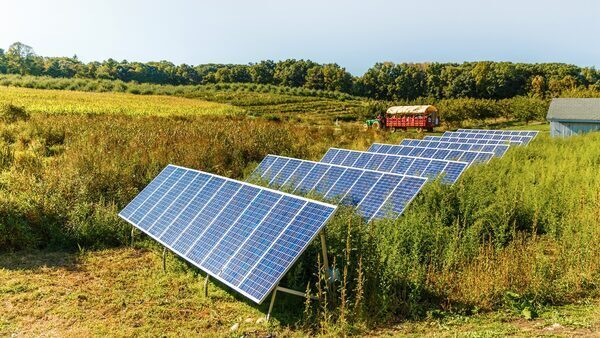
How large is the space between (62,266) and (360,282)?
6.06 m

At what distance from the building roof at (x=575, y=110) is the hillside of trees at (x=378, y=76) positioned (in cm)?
5082

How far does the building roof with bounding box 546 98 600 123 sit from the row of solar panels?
32801 mm

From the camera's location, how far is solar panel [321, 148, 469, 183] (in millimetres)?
11102

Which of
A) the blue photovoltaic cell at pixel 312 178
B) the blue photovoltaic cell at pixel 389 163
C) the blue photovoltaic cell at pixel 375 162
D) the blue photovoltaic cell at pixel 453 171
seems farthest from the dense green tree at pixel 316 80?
the blue photovoltaic cell at pixel 453 171

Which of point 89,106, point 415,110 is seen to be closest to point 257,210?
point 89,106

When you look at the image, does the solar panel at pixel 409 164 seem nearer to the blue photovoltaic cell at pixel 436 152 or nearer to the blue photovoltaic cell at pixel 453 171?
the blue photovoltaic cell at pixel 453 171

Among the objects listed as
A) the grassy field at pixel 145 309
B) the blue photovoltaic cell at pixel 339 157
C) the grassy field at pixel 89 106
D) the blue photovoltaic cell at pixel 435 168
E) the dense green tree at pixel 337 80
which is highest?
the dense green tree at pixel 337 80

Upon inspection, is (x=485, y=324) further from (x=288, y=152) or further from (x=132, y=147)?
(x=288, y=152)

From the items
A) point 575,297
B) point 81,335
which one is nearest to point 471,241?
point 575,297

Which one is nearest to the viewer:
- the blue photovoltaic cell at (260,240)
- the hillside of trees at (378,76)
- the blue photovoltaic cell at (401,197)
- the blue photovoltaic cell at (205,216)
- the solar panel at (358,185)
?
the blue photovoltaic cell at (260,240)

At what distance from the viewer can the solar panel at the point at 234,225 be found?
5.78 metres

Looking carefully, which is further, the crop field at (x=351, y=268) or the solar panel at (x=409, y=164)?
the solar panel at (x=409, y=164)

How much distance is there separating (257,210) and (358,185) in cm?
360

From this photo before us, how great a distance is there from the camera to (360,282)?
5.77 metres
